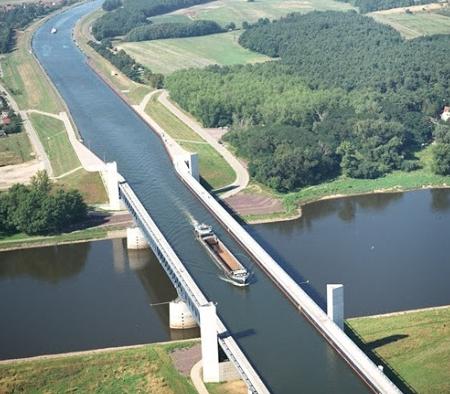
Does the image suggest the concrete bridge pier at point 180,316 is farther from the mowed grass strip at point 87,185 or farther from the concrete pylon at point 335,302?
the mowed grass strip at point 87,185

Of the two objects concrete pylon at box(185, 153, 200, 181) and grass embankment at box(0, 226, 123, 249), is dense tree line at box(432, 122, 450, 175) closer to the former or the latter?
concrete pylon at box(185, 153, 200, 181)

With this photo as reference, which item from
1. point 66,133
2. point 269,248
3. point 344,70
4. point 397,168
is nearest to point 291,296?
point 269,248

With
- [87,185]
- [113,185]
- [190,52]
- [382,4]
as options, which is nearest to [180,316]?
[113,185]

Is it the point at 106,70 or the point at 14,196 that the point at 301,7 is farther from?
the point at 14,196

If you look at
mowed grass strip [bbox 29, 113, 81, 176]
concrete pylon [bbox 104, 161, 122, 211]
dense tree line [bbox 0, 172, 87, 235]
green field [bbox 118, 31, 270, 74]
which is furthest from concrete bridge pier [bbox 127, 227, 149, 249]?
green field [bbox 118, 31, 270, 74]

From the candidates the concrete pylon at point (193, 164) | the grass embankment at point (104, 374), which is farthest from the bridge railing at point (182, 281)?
the concrete pylon at point (193, 164)

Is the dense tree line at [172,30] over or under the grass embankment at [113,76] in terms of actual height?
over

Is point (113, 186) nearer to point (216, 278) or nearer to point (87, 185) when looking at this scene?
point (87, 185)
